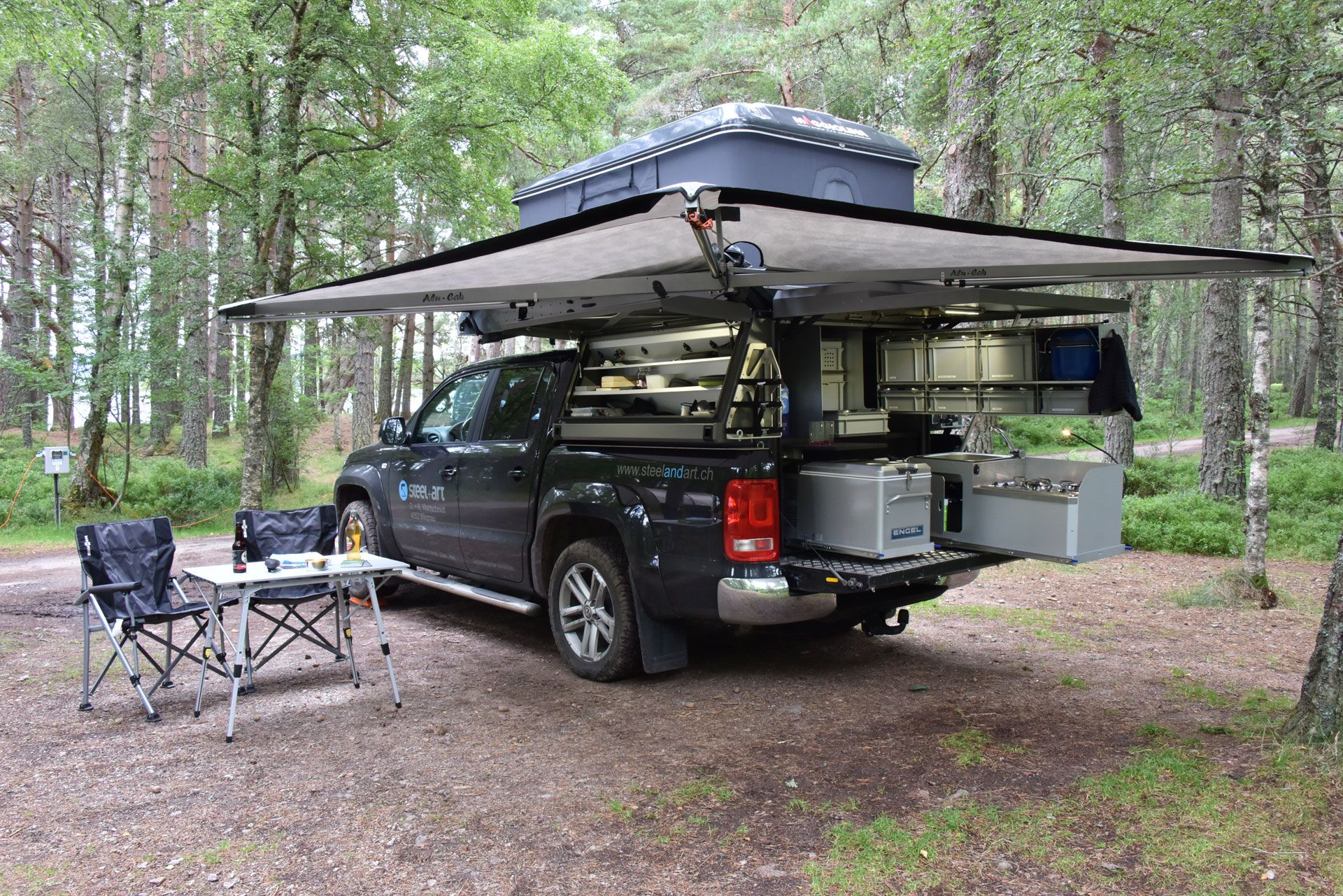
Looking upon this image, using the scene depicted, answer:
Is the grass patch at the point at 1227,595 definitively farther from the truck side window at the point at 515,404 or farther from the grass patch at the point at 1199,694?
the truck side window at the point at 515,404

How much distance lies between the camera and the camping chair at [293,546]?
17.2 ft

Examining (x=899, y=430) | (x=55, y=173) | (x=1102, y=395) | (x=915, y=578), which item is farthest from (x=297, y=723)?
(x=55, y=173)

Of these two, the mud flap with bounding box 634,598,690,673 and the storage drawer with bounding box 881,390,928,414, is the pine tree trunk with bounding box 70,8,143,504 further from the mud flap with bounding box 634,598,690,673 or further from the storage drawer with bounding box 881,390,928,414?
the storage drawer with bounding box 881,390,928,414

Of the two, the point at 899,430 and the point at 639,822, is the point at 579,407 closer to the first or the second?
the point at 899,430

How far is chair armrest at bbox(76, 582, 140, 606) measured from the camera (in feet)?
15.1

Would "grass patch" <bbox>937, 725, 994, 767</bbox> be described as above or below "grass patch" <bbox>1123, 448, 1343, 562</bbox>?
below

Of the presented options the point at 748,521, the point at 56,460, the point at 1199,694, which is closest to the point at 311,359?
the point at 56,460

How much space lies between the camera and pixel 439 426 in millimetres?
6629

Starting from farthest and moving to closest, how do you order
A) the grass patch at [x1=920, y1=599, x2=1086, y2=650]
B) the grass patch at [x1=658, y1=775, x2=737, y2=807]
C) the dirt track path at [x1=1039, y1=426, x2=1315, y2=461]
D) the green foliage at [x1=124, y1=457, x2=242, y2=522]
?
1. the dirt track path at [x1=1039, y1=426, x2=1315, y2=461]
2. the green foliage at [x1=124, y1=457, x2=242, y2=522]
3. the grass patch at [x1=920, y1=599, x2=1086, y2=650]
4. the grass patch at [x1=658, y1=775, x2=737, y2=807]

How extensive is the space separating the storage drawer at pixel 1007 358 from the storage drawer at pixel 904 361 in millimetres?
336

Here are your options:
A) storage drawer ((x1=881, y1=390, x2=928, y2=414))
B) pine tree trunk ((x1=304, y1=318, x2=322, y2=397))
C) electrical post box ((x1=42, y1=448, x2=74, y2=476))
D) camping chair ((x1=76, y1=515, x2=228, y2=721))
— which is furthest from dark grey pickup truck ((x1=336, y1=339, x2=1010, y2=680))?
pine tree trunk ((x1=304, y1=318, x2=322, y2=397))

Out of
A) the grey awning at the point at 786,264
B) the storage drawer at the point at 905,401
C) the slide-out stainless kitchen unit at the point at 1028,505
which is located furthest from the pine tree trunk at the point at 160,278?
the slide-out stainless kitchen unit at the point at 1028,505

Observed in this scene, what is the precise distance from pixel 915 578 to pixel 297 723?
3.16 meters

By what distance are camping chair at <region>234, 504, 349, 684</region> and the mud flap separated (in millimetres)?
1705
